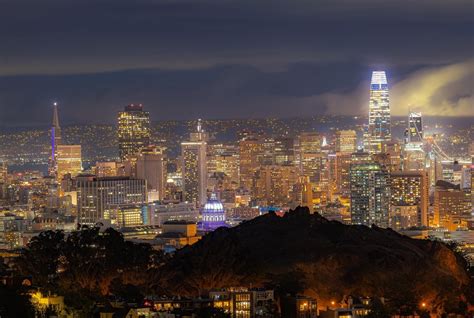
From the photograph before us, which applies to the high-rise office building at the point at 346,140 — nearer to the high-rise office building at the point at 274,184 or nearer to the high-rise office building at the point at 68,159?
the high-rise office building at the point at 274,184

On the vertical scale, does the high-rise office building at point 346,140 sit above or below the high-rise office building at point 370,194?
above

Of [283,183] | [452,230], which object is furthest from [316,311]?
[283,183]

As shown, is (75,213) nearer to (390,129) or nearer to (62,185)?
(62,185)

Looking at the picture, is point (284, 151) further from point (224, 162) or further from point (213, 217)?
point (213, 217)

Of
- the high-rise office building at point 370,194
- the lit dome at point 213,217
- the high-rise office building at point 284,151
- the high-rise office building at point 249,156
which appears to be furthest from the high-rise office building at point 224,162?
the lit dome at point 213,217

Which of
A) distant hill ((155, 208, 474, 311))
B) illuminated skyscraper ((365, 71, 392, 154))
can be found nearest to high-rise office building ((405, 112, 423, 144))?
illuminated skyscraper ((365, 71, 392, 154))

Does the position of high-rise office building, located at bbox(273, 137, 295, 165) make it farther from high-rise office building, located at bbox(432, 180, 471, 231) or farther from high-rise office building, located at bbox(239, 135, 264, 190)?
high-rise office building, located at bbox(432, 180, 471, 231)
